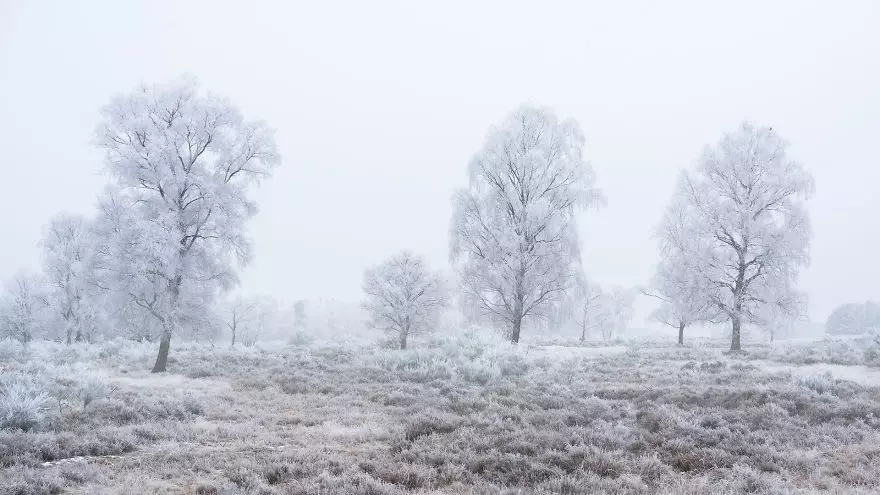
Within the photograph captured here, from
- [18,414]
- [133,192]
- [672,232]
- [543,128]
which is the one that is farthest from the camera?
[672,232]

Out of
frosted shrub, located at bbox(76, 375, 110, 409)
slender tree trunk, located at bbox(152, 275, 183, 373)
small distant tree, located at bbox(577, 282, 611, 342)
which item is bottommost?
frosted shrub, located at bbox(76, 375, 110, 409)

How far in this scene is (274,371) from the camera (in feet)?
57.3

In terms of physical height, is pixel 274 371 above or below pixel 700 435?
below

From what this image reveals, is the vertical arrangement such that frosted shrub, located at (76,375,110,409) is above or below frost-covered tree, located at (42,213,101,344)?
below

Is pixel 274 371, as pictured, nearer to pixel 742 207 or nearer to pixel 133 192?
pixel 133 192

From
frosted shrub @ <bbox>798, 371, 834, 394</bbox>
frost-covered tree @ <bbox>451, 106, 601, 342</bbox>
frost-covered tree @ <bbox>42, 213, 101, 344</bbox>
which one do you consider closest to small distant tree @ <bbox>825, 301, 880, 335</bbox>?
frost-covered tree @ <bbox>451, 106, 601, 342</bbox>

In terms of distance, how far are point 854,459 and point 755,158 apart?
17.9 metres

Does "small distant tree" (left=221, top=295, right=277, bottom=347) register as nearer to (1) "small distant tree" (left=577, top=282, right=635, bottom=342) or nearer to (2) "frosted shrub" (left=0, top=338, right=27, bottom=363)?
(2) "frosted shrub" (left=0, top=338, right=27, bottom=363)

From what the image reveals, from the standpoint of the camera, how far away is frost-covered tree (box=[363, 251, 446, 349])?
1050 inches

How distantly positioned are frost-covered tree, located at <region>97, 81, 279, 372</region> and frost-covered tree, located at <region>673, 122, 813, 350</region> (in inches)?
752

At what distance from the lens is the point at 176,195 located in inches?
672

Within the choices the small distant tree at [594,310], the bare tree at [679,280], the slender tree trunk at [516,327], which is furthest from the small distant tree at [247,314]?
the bare tree at [679,280]

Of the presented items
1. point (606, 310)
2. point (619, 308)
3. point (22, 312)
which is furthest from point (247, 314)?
point (619, 308)

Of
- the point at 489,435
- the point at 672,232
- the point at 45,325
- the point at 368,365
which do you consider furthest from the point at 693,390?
the point at 45,325
